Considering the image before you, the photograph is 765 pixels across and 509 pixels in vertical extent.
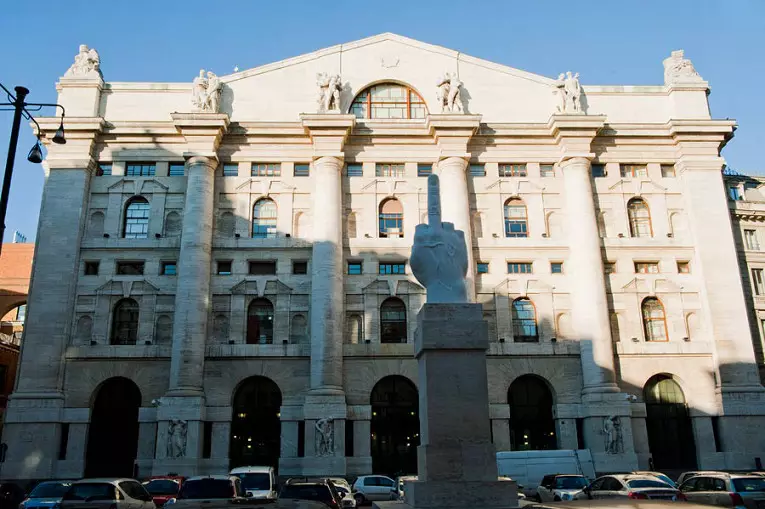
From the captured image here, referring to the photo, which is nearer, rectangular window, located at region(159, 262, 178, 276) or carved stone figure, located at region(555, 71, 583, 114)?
rectangular window, located at region(159, 262, 178, 276)

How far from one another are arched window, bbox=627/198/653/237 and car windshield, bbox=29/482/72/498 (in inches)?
1351

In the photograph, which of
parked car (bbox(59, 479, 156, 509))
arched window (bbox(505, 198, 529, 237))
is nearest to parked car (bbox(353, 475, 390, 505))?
parked car (bbox(59, 479, 156, 509))

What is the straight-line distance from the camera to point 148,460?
36.9 metres

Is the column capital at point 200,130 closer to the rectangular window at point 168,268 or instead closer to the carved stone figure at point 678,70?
the rectangular window at point 168,268

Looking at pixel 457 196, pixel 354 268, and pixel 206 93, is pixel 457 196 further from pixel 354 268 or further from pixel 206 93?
pixel 206 93

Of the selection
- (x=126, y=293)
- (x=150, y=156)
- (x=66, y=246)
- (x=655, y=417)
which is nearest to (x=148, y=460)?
(x=126, y=293)

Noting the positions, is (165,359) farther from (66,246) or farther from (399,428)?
(399,428)

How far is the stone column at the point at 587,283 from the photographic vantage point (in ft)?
128

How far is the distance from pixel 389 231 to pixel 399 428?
1180 centimetres

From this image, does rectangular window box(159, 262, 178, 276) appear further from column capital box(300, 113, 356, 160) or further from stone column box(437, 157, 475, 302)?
stone column box(437, 157, 475, 302)

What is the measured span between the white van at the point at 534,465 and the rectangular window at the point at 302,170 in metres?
21.2

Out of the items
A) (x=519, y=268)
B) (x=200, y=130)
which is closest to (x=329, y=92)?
(x=200, y=130)

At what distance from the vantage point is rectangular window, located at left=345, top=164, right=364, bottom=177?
43.7m

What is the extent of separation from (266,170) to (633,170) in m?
23.6
